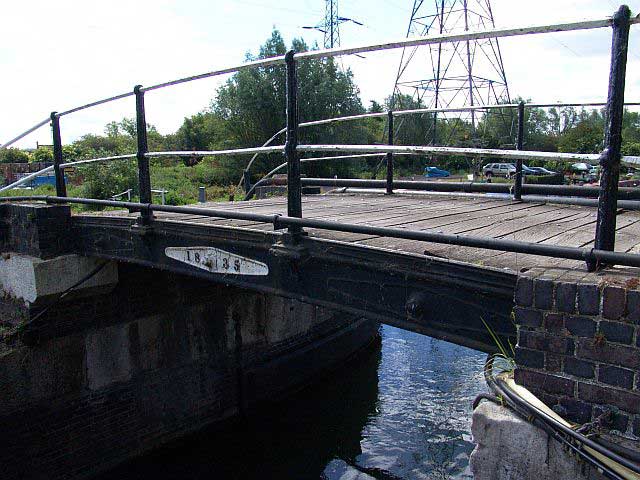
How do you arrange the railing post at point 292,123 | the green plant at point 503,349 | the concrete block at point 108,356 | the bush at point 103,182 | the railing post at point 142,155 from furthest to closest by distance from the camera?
the bush at point 103,182, the concrete block at point 108,356, the railing post at point 142,155, the railing post at point 292,123, the green plant at point 503,349

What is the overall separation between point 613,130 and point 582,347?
91 centimetres

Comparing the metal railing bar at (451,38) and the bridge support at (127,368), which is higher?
the metal railing bar at (451,38)

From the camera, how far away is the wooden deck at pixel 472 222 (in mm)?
2994

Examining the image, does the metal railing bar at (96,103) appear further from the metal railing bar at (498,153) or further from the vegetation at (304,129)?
the vegetation at (304,129)

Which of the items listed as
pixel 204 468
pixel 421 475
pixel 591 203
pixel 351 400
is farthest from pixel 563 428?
pixel 351 400

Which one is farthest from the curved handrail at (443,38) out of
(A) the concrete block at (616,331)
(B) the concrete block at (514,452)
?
(B) the concrete block at (514,452)

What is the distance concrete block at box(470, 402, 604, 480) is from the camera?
2303 mm

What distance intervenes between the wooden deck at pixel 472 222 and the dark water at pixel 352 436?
148 inches

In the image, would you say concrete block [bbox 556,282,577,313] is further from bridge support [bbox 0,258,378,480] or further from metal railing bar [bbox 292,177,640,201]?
bridge support [bbox 0,258,378,480]

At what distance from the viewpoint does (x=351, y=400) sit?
975cm

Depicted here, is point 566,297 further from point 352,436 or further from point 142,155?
point 352,436

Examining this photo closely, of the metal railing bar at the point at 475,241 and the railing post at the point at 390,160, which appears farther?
the railing post at the point at 390,160

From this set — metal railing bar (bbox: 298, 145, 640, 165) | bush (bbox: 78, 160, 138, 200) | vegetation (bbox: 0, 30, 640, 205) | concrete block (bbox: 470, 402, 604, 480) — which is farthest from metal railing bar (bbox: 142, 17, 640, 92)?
vegetation (bbox: 0, 30, 640, 205)

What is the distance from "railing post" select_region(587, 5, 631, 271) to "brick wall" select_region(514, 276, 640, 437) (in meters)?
0.25
